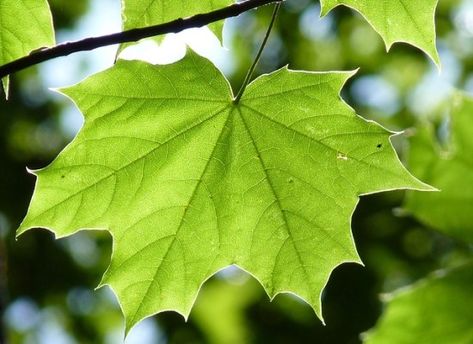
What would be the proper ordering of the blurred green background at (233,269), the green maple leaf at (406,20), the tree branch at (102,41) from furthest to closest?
the blurred green background at (233,269) < the green maple leaf at (406,20) < the tree branch at (102,41)

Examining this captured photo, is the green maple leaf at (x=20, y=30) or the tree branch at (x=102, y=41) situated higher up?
the tree branch at (x=102, y=41)

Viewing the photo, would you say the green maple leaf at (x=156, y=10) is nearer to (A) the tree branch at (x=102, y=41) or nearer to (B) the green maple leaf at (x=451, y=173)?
(A) the tree branch at (x=102, y=41)

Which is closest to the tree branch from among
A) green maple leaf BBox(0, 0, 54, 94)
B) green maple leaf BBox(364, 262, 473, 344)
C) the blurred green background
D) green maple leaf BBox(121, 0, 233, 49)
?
green maple leaf BBox(121, 0, 233, 49)

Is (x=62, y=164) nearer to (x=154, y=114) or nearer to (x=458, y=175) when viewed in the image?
(x=154, y=114)

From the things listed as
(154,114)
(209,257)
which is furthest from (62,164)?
(209,257)

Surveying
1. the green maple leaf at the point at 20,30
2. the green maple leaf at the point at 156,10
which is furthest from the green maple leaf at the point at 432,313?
the green maple leaf at the point at 20,30

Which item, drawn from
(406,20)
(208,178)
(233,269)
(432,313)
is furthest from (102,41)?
(233,269)

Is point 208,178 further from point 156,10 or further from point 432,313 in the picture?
point 432,313
